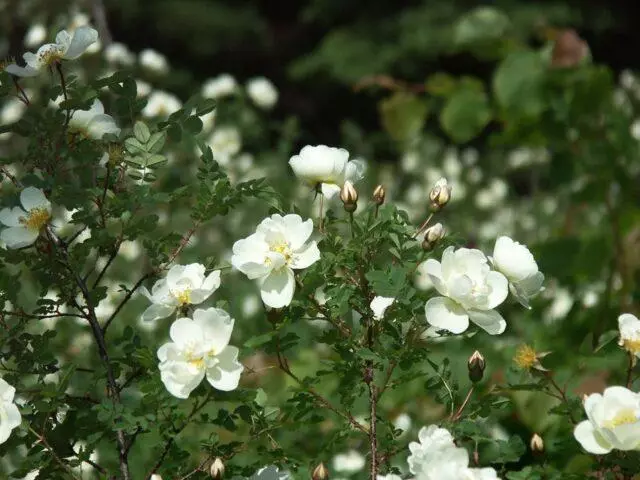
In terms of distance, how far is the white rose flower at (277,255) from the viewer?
3.53 ft

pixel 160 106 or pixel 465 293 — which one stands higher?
pixel 465 293

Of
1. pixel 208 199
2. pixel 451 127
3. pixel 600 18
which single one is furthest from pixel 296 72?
pixel 208 199

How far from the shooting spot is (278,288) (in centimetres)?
108

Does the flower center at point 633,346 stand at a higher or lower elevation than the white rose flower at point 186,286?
lower

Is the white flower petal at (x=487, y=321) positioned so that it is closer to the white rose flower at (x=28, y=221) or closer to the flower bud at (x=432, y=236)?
the flower bud at (x=432, y=236)

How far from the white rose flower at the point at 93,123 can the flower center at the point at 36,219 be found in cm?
14

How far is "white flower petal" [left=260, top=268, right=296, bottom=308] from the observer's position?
1.07 metres

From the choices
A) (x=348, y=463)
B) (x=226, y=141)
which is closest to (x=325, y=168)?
(x=348, y=463)

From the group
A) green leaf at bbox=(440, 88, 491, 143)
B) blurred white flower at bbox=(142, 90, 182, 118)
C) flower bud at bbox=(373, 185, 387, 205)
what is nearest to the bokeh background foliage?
green leaf at bbox=(440, 88, 491, 143)

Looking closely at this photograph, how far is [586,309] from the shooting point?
7.36ft

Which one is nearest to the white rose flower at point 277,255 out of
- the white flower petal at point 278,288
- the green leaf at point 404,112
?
the white flower petal at point 278,288

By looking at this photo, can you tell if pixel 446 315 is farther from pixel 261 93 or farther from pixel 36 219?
pixel 261 93

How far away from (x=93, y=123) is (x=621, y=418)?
2.51 feet

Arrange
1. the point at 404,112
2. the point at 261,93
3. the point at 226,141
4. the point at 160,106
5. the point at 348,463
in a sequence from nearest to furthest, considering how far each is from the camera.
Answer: the point at 348,463 < the point at 404,112 < the point at 160,106 < the point at 226,141 < the point at 261,93
